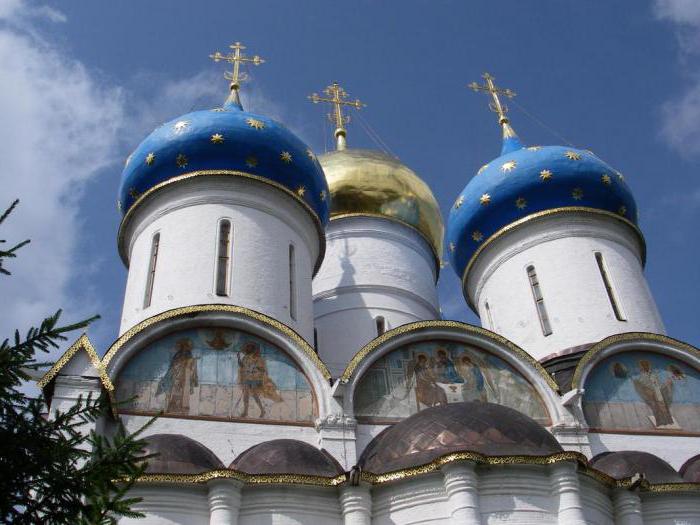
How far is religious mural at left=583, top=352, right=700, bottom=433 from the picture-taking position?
28.6 feet

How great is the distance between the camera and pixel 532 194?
11.3 meters

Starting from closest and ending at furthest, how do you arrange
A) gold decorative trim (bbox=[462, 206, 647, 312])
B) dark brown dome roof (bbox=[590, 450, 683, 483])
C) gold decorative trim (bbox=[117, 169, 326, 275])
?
dark brown dome roof (bbox=[590, 450, 683, 483])
gold decorative trim (bbox=[117, 169, 326, 275])
gold decorative trim (bbox=[462, 206, 647, 312])

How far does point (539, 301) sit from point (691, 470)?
325 centimetres

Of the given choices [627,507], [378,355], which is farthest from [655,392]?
[378,355]

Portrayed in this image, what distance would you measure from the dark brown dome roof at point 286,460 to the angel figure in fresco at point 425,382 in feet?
4.54

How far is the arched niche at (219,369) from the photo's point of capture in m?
7.72

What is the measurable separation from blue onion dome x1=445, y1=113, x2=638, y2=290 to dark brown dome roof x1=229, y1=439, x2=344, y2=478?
5325mm

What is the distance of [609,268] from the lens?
421 inches

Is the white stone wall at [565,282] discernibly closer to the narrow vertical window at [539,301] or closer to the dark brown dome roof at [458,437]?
the narrow vertical window at [539,301]

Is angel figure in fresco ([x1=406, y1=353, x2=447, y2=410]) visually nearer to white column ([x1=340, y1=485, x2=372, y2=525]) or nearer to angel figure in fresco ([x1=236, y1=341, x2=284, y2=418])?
angel figure in fresco ([x1=236, y1=341, x2=284, y2=418])

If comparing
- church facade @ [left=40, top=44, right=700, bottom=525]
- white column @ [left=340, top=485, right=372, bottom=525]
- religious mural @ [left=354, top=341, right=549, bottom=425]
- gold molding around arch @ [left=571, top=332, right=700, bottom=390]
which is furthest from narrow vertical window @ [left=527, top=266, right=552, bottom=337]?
white column @ [left=340, top=485, right=372, bottom=525]

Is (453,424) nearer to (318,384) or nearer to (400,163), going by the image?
(318,384)

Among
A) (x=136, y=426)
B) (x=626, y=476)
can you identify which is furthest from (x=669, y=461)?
(x=136, y=426)

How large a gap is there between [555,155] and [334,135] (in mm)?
5957
